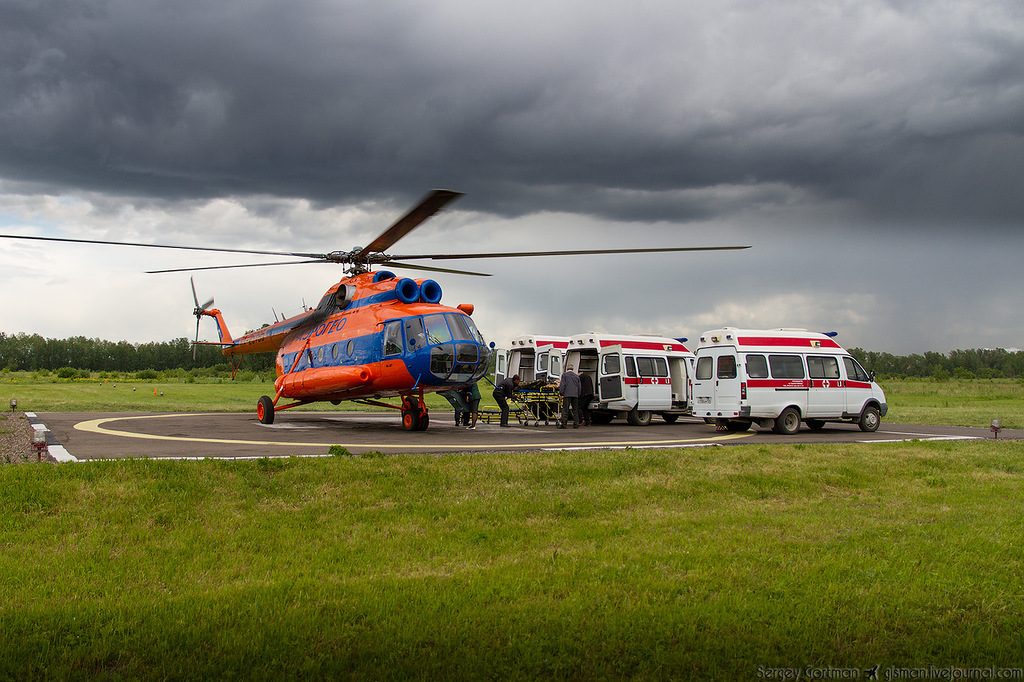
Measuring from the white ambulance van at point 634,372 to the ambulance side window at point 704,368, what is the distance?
2.64 metres

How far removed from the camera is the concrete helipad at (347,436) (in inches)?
565

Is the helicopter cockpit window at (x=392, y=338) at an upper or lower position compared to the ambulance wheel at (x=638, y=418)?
upper

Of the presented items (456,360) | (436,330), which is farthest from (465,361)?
(436,330)

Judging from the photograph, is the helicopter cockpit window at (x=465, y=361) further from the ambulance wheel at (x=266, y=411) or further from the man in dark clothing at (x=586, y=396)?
the ambulance wheel at (x=266, y=411)

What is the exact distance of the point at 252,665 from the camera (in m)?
5.11

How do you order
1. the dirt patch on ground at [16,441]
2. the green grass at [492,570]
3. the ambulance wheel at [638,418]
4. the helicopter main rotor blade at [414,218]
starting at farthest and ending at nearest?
the ambulance wheel at [638,418]
the helicopter main rotor blade at [414,218]
the dirt patch on ground at [16,441]
the green grass at [492,570]

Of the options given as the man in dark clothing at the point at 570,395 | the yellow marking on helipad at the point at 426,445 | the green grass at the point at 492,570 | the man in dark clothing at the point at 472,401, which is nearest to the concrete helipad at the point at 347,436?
the yellow marking on helipad at the point at 426,445

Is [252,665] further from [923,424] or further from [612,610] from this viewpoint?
[923,424]

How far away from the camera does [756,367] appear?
2095cm

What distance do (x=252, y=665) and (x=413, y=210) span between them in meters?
11.3

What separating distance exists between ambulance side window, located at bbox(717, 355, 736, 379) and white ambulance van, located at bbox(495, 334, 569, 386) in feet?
22.5

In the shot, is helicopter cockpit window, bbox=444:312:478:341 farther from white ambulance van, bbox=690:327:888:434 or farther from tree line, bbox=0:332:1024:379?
tree line, bbox=0:332:1024:379

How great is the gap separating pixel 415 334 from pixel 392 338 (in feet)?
2.11

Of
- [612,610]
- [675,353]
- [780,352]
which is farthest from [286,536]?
[675,353]
